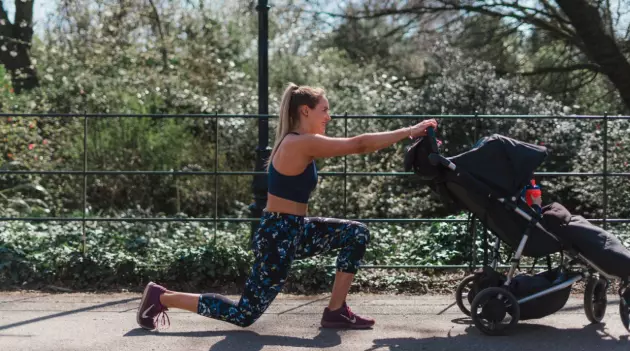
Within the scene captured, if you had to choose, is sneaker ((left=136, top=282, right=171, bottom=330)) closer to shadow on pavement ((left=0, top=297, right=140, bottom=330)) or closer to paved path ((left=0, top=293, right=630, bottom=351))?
paved path ((left=0, top=293, right=630, bottom=351))

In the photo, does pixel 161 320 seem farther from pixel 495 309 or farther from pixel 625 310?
pixel 625 310

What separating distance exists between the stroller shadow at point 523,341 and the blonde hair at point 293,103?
4.87ft

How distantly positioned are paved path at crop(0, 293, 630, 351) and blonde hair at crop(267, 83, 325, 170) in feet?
4.11

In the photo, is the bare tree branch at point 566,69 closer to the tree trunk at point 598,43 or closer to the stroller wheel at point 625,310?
the tree trunk at point 598,43

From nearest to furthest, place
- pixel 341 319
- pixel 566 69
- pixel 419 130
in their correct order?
pixel 419 130, pixel 341 319, pixel 566 69

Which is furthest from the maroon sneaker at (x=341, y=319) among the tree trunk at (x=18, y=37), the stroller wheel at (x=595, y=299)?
the tree trunk at (x=18, y=37)

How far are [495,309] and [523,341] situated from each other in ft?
0.87

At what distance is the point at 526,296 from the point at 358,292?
78.2 inches

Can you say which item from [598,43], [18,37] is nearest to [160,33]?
[18,37]

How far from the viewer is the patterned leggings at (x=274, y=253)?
5.66 m

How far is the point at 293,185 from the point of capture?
5.66m

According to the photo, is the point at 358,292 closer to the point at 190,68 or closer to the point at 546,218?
the point at 546,218

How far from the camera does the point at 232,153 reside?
1273 cm

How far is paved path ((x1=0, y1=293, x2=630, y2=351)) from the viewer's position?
559cm
